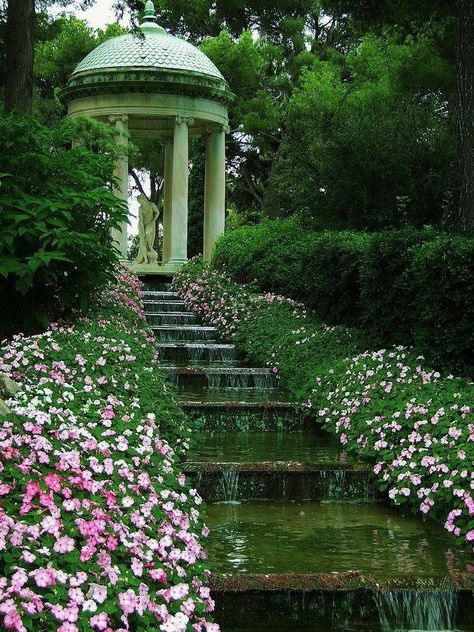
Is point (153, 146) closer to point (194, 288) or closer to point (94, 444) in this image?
point (194, 288)

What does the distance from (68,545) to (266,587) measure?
1.45 m

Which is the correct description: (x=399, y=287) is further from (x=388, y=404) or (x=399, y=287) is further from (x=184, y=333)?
(x=184, y=333)

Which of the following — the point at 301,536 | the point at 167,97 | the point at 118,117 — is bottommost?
the point at 301,536

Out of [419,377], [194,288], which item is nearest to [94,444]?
[419,377]

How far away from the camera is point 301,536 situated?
238 inches

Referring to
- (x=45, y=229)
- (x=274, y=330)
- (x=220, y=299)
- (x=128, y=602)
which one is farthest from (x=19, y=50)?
(x=128, y=602)

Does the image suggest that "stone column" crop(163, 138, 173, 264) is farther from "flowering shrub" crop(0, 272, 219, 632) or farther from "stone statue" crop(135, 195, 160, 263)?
"flowering shrub" crop(0, 272, 219, 632)

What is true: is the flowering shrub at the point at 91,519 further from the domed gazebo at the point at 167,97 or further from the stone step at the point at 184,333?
the domed gazebo at the point at 167,97

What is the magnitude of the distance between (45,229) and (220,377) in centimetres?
318

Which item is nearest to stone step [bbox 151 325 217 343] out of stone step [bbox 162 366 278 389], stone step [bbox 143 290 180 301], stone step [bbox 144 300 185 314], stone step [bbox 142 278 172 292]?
stone step [bbox 144 300 185 314]

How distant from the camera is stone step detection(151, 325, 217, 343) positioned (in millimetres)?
14156

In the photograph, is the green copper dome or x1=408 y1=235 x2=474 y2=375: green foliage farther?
the green copper dome

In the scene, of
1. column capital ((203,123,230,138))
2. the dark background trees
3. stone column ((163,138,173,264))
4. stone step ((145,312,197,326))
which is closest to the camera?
the dark background trees

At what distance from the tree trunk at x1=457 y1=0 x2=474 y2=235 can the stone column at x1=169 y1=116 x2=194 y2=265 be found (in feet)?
39.8
